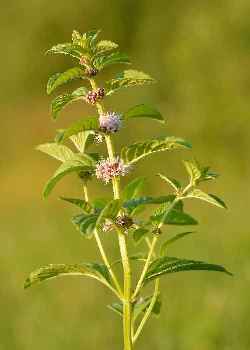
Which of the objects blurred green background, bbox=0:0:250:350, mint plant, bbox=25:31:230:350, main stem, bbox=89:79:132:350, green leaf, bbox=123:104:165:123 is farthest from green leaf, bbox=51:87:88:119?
blurred green background, bbox=0:0:250:350

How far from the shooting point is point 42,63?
97.6 ft

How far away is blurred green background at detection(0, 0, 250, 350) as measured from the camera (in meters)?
5.82

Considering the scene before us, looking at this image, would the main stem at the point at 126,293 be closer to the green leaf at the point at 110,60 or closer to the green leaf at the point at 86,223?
the green leaf at the point at 86,223

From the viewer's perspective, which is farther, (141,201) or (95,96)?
(95,96)

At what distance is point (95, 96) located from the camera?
5.61 feet

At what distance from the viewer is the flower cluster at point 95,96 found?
171 cm

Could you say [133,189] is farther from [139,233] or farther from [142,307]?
[142,307]

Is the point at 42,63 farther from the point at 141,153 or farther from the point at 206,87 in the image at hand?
the point at 141,153

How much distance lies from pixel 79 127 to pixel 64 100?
0.12 metres

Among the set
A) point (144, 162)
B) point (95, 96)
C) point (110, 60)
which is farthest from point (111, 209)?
point (144, 162)

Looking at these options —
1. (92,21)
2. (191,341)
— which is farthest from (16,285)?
(92,21)

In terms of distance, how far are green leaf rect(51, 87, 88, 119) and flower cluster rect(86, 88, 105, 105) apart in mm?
37

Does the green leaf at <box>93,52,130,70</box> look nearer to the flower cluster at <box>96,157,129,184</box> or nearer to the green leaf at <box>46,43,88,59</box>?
A: the green leaf at <box>46,43,88,59</box>

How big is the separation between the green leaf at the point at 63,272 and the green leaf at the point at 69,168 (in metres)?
0.16
